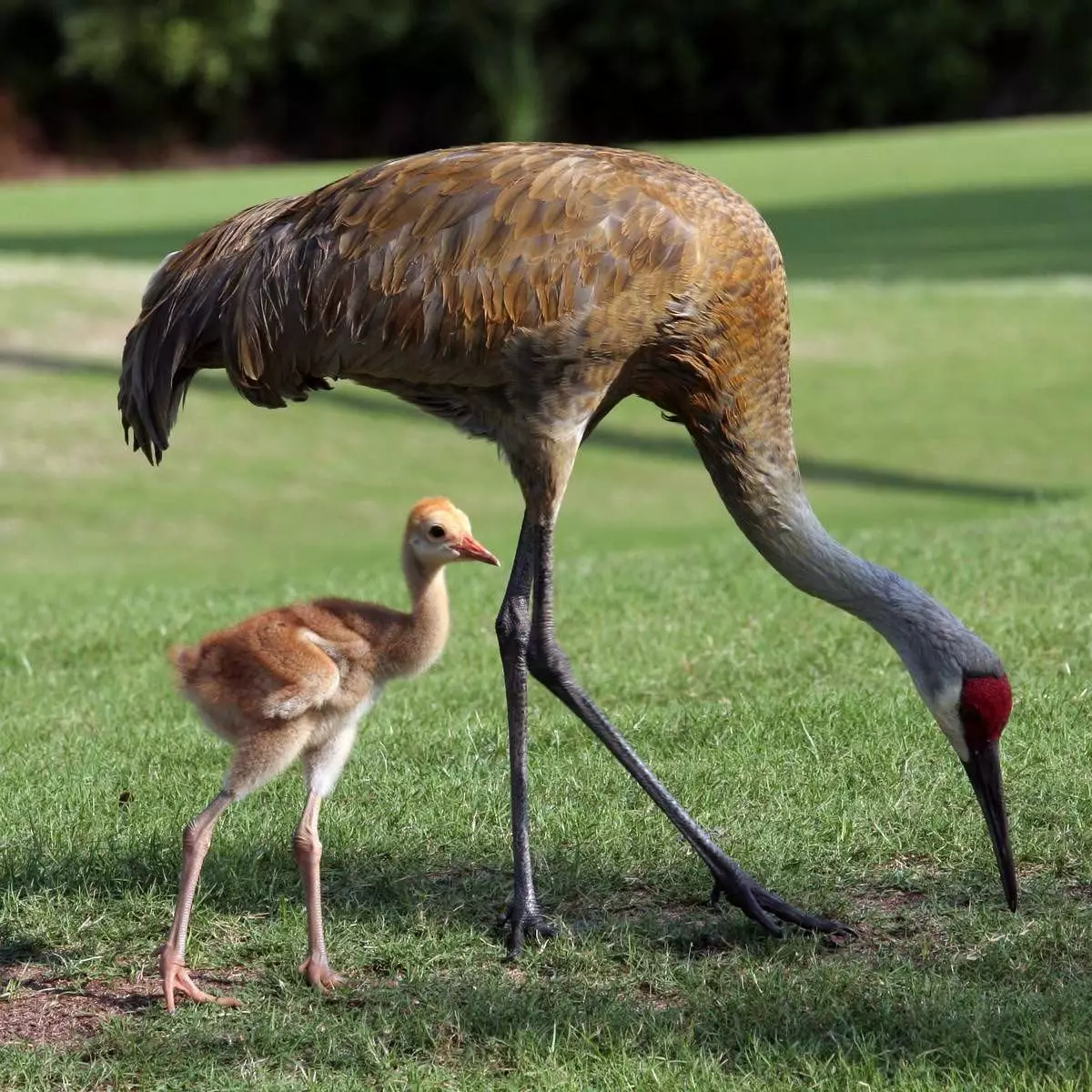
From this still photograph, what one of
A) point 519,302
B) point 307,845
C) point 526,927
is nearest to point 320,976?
point 307,845

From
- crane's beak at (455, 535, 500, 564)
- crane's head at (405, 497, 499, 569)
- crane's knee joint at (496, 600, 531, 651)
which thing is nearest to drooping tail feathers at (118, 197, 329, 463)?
crane's head at (405, 497, 499, 569)

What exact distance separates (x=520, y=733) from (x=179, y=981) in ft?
3.70

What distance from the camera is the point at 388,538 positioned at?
36.4 ft

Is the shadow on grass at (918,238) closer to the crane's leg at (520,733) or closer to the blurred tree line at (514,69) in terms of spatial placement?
the crane's leg at (520,733)

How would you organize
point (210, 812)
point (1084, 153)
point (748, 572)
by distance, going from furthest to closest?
point (1084, 153) → point (748, 572) → point (210, 812)

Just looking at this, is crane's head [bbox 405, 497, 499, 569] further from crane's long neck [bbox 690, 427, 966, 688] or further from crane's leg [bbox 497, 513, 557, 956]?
crane's long neck [bbox 690, 427, 966, 688]

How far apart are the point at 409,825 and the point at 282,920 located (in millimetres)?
614

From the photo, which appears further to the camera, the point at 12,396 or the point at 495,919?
the point at 12,396

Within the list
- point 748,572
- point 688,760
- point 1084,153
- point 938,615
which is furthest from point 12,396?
point 1084,153

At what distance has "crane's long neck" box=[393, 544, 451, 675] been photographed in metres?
4.90

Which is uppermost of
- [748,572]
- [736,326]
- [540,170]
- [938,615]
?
[540,170]

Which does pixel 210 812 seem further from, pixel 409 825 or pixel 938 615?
pixel 938 615

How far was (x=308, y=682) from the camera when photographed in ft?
15.2

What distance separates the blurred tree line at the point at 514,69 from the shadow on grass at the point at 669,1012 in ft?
113
